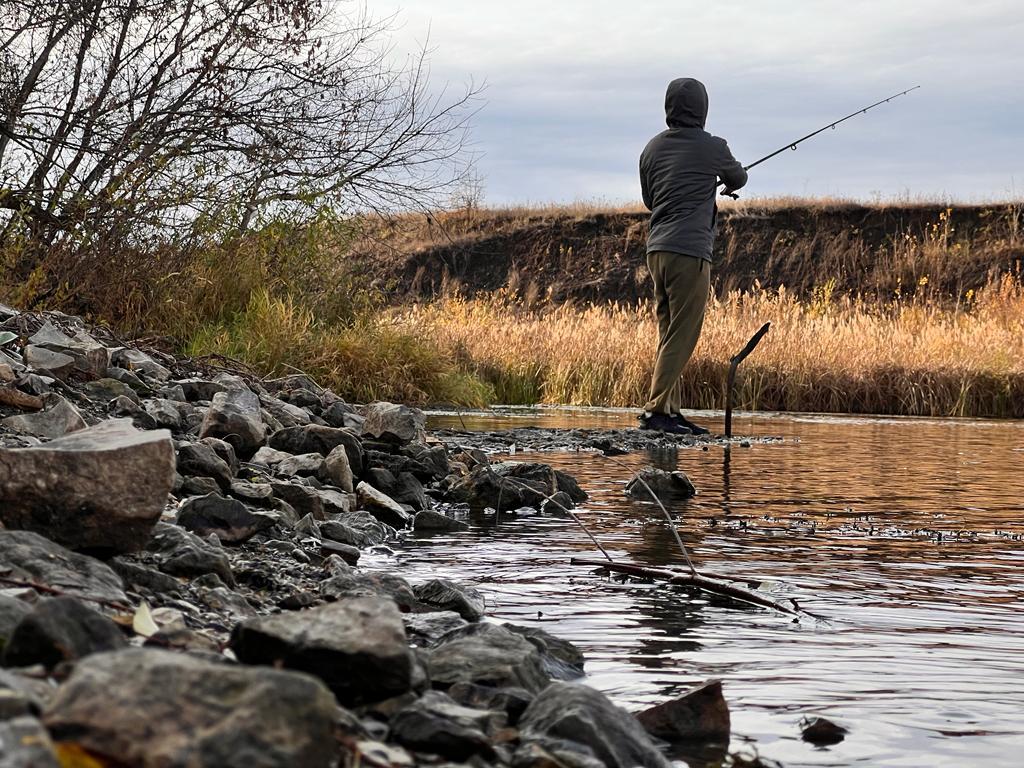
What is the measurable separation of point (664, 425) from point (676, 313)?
0.92m

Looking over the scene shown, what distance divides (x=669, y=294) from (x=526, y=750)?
812cm

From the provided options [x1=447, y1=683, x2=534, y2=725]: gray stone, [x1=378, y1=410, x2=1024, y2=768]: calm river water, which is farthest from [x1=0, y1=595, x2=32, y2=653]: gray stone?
[x1=378, y1=410, x2=1024, y2=768]: calm river water

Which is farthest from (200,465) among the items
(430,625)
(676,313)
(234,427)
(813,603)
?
(676,313)

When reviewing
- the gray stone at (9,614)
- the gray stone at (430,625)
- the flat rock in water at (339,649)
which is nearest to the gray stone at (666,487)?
→ the gray stone at (430,625)

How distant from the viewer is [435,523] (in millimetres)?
4496

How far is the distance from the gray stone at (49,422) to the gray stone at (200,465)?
0.37 meters

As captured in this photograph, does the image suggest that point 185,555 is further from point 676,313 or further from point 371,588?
point 676,313

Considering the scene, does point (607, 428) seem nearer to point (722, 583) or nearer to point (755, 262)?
point (722, 583)

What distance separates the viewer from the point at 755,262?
1446 inches

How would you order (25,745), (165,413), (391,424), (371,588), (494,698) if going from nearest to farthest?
(25,745)
(494,698)
(371,588)
(165,413)
(391,424)

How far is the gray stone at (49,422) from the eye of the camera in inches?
162

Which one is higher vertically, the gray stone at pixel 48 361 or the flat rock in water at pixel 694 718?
the gray stone at pixel 48 361

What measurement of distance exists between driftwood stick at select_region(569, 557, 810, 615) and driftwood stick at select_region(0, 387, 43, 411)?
92.4 inches

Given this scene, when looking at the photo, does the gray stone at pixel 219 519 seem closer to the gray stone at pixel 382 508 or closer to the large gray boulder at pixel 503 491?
the gray stone at pixel 382 508
